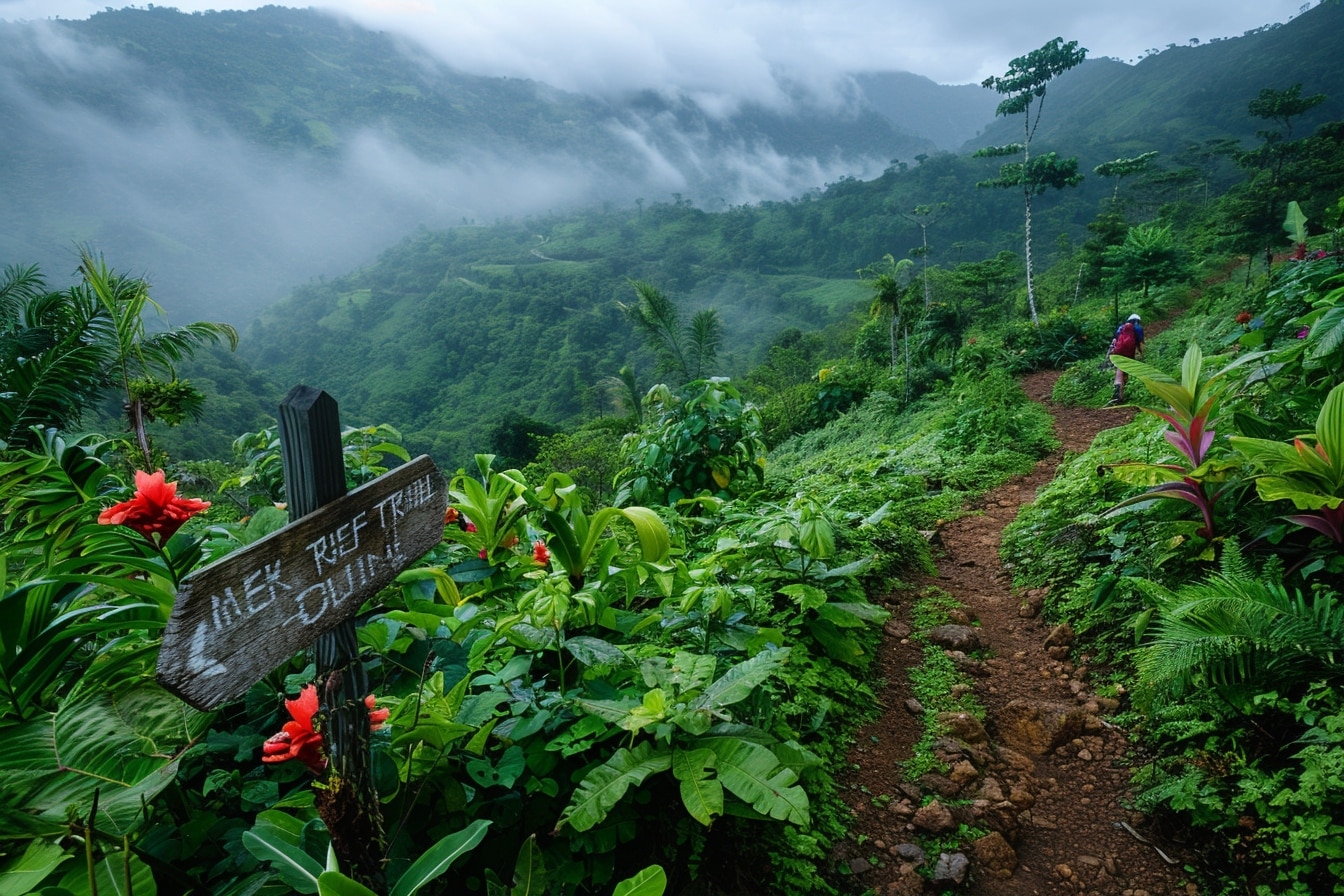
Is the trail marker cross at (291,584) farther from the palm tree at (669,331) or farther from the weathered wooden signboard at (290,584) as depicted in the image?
the palm tree at (669,331)

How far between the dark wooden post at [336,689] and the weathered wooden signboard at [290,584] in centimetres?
6

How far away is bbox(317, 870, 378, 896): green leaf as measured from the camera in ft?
3.01

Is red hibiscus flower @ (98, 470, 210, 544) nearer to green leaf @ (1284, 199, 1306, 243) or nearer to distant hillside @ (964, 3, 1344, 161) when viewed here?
green leaf @ (1284, 199, 1306, 243)

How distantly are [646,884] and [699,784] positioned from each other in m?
0.32

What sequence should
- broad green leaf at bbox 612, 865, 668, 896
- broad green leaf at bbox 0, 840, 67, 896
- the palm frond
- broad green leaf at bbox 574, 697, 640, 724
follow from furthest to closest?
the palm frond → broad green leaf at bbox 574, 697, 640, 724 → broad green leaf at bbox 612, 865, 668, 896 → broad green leaf at bbox 0, 840, 67, 896

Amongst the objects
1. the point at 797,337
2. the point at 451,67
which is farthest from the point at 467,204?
the point at 797,337

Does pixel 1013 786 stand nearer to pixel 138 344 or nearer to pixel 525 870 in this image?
pixel 525 870

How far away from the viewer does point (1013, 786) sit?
1.94m

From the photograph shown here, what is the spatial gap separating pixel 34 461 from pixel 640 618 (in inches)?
70.3

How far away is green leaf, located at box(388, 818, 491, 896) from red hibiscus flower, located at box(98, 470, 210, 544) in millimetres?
771

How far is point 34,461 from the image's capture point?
1840mm

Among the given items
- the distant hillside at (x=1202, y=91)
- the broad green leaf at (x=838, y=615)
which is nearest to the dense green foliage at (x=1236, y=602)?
the broad green leaf at (x=838, y=615)

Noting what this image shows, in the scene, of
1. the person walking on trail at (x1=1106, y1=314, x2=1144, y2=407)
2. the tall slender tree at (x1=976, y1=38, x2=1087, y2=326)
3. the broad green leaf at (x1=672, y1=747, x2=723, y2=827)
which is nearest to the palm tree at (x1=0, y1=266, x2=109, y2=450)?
the broad green leaf at (x1=672, y1=747, x2=723, y2=827)

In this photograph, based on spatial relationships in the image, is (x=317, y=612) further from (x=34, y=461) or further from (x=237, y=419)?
(x=237, y=419)
